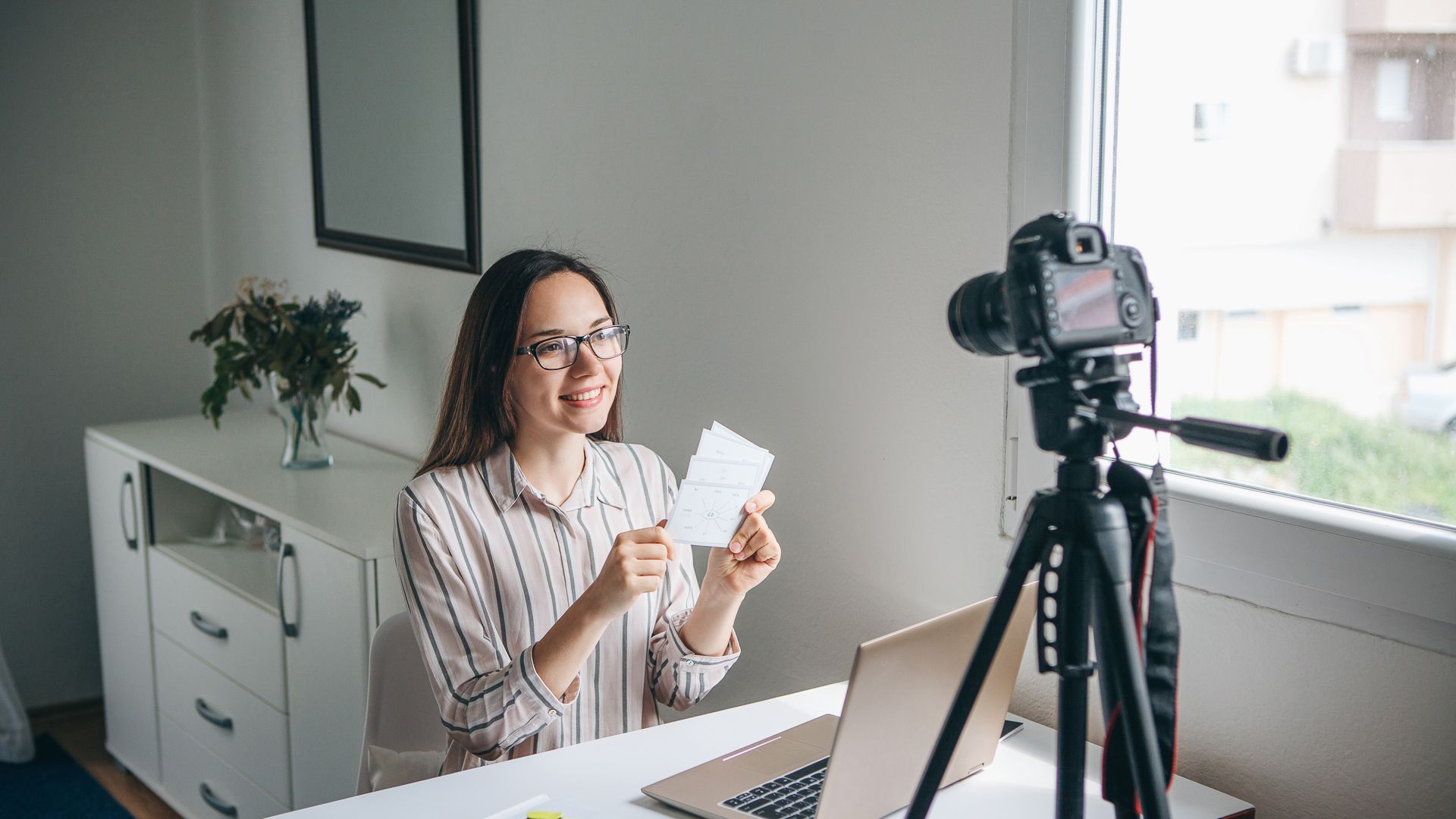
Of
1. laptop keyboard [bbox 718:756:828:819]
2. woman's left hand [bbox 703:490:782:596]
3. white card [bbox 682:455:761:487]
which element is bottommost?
laptop keyboard [bbox 718:756:828:819]

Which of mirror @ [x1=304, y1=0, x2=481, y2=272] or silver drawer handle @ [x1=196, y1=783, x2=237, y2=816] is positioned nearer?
mirror @ [x1=304, y1=0, x2=481, y2=272]

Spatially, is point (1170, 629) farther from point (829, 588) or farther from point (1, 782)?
point (1, 782)

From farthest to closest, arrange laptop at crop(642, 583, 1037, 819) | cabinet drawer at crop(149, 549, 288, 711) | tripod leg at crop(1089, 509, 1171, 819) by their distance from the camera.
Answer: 1. cabinet drawer at crop(149, 549, 288, 711)
2. laptop at crop(642, 583, 1037, 819)
3. tripod leg at crop(1089, 509, 1171, 819)

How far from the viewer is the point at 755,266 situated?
73.6 inches

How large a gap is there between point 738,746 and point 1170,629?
57 cm

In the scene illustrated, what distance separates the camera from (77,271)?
11.3 feet

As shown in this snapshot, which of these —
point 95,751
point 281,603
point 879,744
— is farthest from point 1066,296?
point 95,751

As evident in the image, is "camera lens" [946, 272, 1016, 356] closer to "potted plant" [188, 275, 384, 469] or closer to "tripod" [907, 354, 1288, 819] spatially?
"tripod" [907, 354, 1288, 819]

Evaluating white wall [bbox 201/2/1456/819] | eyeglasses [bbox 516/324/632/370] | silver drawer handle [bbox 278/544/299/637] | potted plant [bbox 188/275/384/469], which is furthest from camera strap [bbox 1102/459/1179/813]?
potted plant [bbox 188/275/384/469]

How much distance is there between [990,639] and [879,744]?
0.77ft

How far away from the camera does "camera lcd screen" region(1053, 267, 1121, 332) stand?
0.92 m

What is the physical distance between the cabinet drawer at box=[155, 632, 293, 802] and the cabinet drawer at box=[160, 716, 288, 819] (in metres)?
0.02

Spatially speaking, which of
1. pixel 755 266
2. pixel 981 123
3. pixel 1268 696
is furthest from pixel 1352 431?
pixel 755 266

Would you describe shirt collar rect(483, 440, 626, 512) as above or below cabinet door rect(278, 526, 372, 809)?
above
